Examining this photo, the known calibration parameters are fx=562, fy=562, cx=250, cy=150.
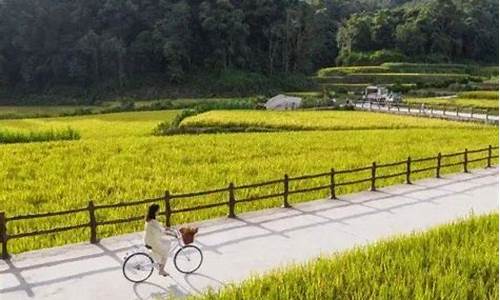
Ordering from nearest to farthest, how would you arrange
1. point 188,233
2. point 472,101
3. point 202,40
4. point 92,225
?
point 188,233 → point 92,225 → point 472,101 → point 202,40

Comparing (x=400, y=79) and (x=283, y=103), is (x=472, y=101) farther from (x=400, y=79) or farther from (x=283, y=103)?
(x=400, y=79)

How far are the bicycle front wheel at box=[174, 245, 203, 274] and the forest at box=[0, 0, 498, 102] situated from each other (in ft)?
208

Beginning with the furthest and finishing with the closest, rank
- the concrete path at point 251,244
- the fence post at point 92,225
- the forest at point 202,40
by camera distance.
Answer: the forest at point 202,40 → the fence post at point 92,225 → the concrete path at point 251,244

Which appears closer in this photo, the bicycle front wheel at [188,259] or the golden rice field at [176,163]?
the bicycle front wheel at [188,259]

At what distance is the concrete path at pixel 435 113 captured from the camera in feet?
130

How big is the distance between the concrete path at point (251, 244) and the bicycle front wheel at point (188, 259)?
0.42 feet

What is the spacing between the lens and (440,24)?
299 feet

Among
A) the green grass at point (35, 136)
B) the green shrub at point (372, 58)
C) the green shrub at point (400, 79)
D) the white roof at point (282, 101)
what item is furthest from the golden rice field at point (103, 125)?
the green shrub at point (372, 58)

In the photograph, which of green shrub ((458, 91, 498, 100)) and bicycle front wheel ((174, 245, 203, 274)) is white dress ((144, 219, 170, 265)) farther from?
green shrub ((458, 91, 498, 100))

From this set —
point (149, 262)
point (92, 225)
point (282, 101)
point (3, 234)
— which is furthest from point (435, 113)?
point (3, 234)

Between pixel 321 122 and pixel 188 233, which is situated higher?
pixel 188 233

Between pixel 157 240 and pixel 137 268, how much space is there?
527 millimetres

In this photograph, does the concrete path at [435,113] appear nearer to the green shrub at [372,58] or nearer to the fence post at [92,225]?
the fence post at [92,225]

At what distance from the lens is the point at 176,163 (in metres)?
21.4
